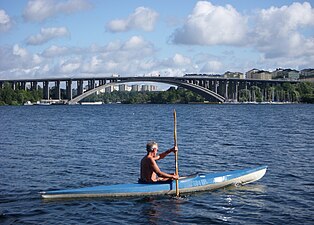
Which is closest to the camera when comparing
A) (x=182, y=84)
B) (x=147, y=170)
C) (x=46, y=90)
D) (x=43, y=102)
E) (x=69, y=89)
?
(x=147, y=170)

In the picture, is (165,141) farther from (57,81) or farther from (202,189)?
(57,81)

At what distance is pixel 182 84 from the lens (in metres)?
114

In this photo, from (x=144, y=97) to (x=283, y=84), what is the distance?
5860 cm

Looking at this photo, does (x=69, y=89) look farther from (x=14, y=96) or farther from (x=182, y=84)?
(x=182, y=84)

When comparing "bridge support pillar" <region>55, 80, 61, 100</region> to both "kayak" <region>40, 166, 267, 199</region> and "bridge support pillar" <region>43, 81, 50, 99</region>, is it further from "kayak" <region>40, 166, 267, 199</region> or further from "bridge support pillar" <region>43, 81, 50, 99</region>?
"kayak" <region>40, 166, 267, 199</region>

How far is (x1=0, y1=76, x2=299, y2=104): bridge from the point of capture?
117m

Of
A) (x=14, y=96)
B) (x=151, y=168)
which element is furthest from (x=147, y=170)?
(x=14, y=96)

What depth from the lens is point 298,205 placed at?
13070 millimetres

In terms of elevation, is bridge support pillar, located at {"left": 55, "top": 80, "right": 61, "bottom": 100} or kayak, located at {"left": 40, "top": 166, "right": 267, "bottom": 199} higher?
bridge support pillar, located at {"left": 55, "top": 80, "right": 61, "bottom": 100}

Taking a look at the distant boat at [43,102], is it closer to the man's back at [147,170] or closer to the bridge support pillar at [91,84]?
the bridge support pillar at [91,84]

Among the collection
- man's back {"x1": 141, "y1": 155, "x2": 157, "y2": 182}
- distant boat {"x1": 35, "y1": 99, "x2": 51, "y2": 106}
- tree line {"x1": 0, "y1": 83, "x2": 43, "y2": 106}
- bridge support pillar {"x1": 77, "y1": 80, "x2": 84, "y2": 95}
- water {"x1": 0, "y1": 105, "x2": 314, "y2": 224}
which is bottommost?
water {"x1": 0, "y1": 105, "x2": 314, "y2": 224}

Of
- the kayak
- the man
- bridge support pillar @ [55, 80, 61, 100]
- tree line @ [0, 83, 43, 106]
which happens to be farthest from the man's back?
tree line @ [0, 83, 43, 106]

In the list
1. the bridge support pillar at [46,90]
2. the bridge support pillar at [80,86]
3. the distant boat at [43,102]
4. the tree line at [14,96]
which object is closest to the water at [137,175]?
the bridge support pillar at [80,86]

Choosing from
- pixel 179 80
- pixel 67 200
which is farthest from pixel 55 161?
pixel 179 80
